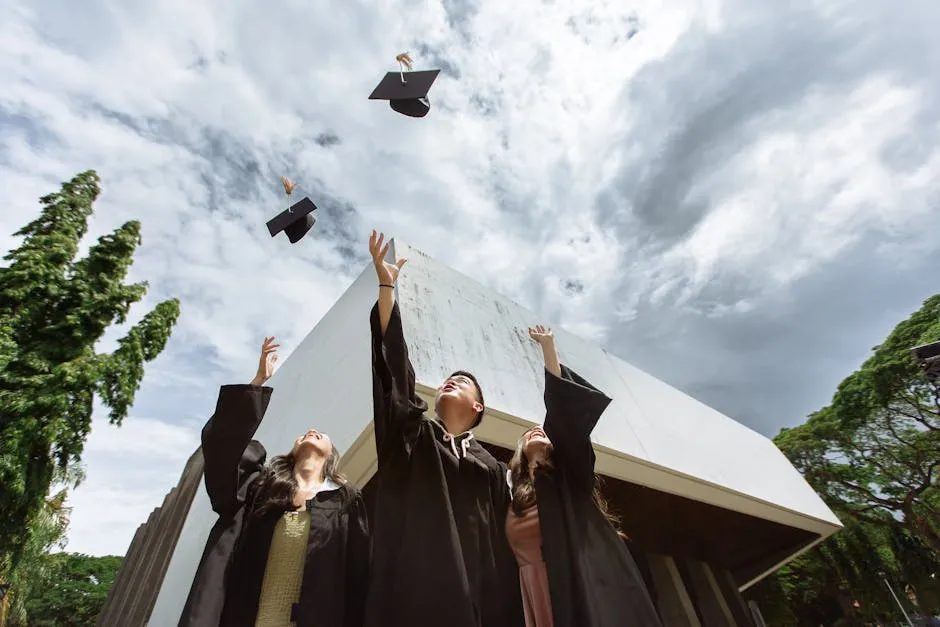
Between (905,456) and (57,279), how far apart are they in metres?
19.0

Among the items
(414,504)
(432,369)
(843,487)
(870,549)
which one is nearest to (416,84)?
(432,369)

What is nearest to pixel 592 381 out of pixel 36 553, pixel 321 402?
pixel 321 402

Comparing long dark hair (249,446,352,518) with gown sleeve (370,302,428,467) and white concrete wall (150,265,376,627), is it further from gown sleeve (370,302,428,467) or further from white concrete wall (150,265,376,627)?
white concrete wall (150,265,376,627)

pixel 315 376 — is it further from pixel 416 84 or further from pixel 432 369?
pixel 416 84

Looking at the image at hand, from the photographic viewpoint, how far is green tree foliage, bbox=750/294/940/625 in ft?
36.7

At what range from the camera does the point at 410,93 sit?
8.58 ft

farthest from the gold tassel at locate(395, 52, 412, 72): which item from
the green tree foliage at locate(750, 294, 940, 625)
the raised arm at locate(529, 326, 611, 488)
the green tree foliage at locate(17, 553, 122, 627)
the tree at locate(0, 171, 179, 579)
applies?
the green tree foliage at locate(17, 553, 122, 627)

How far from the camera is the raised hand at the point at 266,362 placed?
67.8 inches

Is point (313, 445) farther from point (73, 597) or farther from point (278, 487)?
point (73, 597)

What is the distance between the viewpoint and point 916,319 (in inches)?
451

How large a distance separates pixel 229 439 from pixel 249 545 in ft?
1.20

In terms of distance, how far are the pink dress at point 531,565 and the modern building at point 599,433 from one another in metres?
0.82

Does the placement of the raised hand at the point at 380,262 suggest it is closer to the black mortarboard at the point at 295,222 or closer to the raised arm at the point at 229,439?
the raised arm at the point at 229,439

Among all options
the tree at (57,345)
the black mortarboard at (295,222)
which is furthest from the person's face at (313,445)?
the tree at (57,345)
